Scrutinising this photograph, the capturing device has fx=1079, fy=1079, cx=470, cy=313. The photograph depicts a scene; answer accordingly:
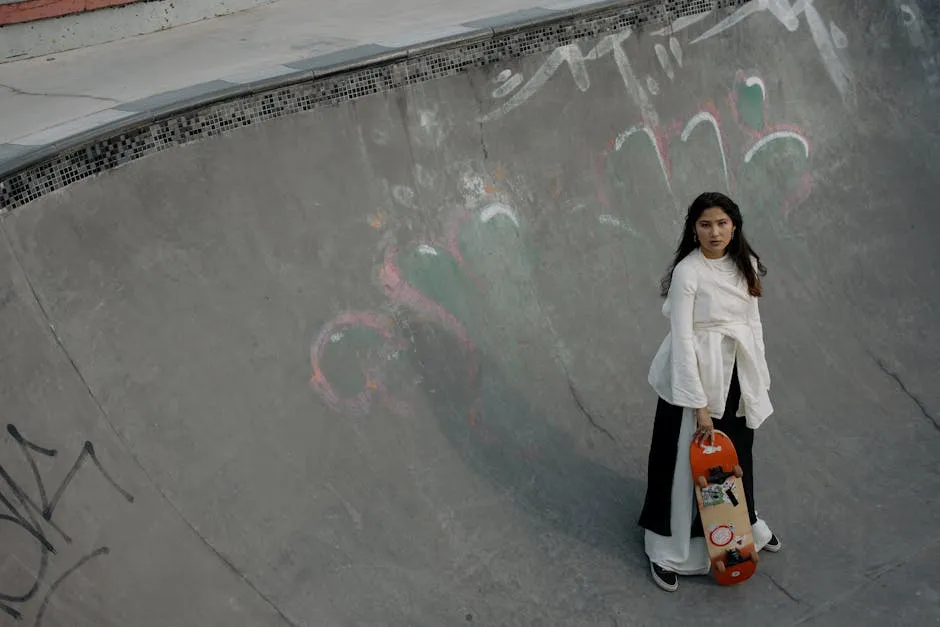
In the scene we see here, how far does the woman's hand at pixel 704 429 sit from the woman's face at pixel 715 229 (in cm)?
69

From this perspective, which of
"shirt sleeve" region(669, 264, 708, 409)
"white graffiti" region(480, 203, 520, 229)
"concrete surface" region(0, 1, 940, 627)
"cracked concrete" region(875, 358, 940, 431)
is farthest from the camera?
"cracked concrete" region(875, 358, 940, 431)

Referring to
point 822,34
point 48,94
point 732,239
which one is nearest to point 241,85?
point 48,94

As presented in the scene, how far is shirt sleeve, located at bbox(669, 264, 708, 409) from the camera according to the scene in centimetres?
459

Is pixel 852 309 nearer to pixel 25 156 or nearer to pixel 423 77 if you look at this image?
pixel 423 77

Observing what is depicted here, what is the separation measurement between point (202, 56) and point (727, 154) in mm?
3439

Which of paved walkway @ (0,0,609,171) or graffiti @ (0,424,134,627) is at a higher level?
paved walkway @ (0,0,609,171)

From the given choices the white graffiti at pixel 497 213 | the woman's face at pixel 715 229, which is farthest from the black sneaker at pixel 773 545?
the white graffiti at pixel 497 213

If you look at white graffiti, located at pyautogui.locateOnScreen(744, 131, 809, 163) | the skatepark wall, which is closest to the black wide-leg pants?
white graffiti, located at pyautogui.locateOnScreen(744, 131, 809, 163)

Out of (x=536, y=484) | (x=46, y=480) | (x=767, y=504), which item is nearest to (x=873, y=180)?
(x=767, y=504)

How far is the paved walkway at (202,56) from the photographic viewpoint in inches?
226

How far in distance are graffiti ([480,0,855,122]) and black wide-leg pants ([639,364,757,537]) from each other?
84.5 inches

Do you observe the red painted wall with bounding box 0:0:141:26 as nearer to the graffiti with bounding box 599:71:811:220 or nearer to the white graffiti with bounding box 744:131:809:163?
the graffiti with bounding box 599:71:811:220

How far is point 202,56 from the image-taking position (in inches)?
277

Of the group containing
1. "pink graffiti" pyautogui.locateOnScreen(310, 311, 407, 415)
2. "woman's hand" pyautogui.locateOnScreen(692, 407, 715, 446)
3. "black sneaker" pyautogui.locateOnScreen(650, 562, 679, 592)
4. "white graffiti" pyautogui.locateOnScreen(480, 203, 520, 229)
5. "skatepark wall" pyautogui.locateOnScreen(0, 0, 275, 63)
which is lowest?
"black sneaker" pyautogui.locateOnScreen(650, 562, 679, 592)
